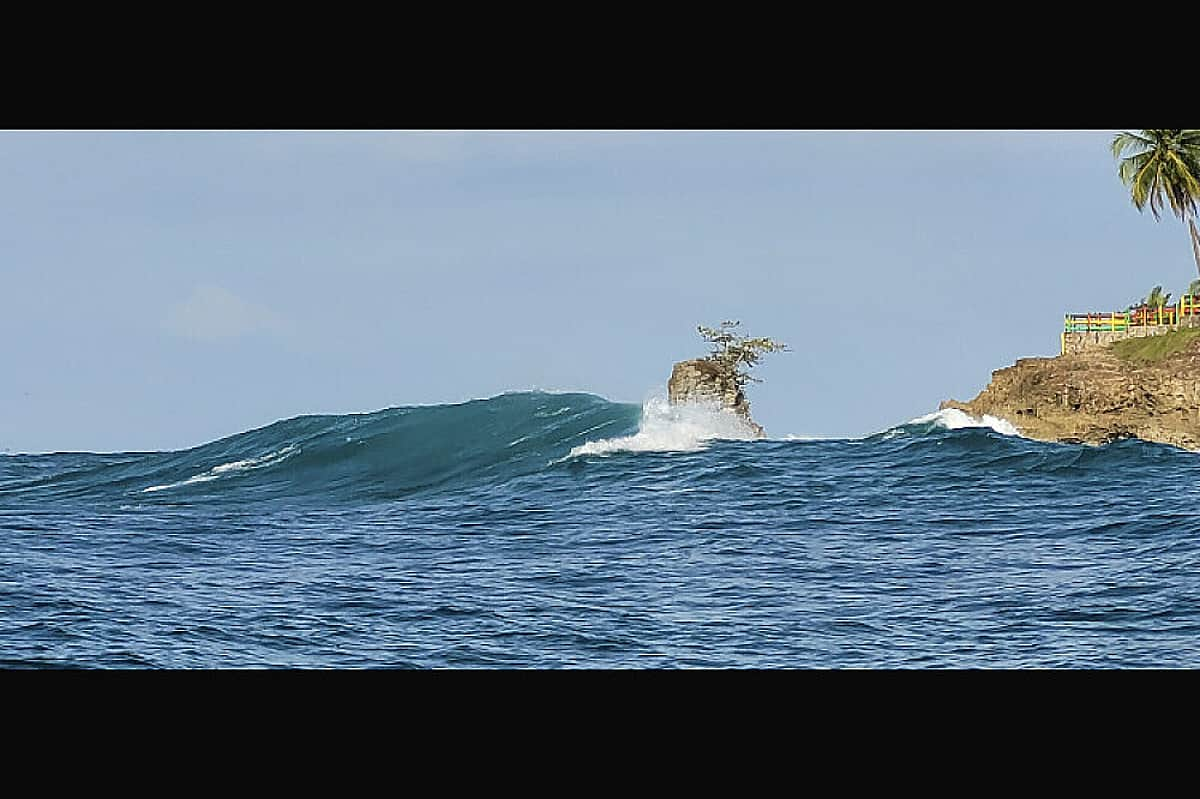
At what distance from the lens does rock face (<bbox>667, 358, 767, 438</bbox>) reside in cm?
A: 1554

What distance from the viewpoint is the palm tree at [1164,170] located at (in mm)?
17359

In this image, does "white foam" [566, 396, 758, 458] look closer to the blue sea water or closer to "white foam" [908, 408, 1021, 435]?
the blue sea water

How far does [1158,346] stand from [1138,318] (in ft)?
3.54

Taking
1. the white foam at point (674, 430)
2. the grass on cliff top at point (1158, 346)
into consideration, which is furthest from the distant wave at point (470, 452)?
the grass on cliff top at point (1158, 346)

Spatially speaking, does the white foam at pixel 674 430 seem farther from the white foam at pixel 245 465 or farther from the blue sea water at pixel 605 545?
the white foam at pixel 245 465

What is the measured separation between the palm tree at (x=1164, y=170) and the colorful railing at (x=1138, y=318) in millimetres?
2206

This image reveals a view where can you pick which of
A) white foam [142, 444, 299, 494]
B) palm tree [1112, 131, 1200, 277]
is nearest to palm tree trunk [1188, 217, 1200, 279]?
palm tree [1112, 131, 1200, 277]
